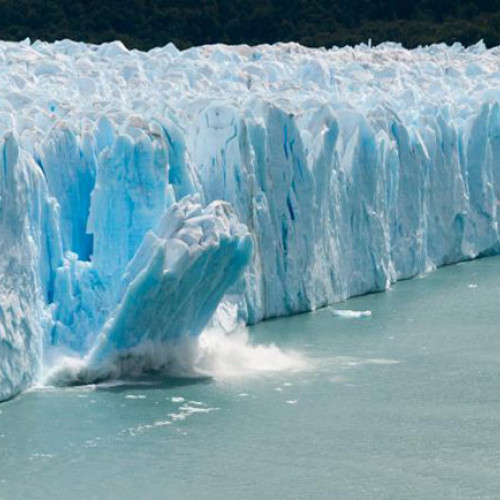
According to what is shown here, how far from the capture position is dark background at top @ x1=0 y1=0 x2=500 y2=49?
99.6 ft

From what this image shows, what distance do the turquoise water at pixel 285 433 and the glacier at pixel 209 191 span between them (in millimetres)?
562

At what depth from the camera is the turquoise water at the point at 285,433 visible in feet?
30.1

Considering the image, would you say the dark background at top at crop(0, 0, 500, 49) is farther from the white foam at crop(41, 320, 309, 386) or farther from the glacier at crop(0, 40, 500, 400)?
the white foam at crop(41, 320, 309, 386)

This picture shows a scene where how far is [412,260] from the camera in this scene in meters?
16.4

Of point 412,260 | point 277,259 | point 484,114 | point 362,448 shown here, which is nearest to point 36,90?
point 277,259

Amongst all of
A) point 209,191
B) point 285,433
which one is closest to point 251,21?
point 209,191

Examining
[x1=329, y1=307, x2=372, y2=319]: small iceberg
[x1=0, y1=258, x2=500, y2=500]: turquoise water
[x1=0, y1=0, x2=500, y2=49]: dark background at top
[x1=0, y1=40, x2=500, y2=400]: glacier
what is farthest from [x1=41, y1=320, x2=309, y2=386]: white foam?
[x1=0, y1=0, x2=500, y2=49]: dark background at top

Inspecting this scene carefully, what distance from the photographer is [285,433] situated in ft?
33.3

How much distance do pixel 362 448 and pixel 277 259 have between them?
4178 millimetres

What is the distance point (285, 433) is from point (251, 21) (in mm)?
22527

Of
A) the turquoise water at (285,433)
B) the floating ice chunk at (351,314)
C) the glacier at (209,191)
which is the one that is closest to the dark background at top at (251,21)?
the glacier at (209,191)

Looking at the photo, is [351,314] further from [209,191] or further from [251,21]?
[251,21]

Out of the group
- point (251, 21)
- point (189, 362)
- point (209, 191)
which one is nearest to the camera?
point (189, 362)

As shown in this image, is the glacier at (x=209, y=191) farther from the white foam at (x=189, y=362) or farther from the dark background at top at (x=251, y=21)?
the dark background at top at (x=251, y=21)
